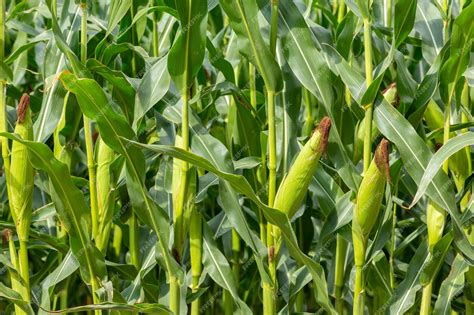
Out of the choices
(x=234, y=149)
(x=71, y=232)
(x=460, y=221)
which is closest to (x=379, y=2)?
(x=234, y=149)

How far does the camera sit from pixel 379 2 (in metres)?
2.42

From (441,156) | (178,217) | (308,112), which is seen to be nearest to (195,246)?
(178,217)

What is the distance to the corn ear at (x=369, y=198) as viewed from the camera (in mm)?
1779

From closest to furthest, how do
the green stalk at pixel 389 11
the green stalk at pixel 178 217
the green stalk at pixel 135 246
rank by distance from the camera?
the green stalk at pixel 178 217 → the green stalk at pixel 389 11 → the green stalk at pixel 135 246

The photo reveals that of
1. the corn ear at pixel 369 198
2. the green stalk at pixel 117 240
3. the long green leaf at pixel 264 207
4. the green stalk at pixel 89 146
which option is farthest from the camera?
the green stalk at pixel 117 240

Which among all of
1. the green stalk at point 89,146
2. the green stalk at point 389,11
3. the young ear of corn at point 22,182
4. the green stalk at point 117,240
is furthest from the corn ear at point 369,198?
the green stalk at point 117,240

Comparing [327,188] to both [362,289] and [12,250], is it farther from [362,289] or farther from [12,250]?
[12,250]

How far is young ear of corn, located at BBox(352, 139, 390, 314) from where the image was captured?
70.1 inches

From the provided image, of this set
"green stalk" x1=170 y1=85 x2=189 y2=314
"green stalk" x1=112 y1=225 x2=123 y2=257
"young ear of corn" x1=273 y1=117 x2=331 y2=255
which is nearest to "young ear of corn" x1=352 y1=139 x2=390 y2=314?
"young ear of corn" x1=273 y1=117 x2=331 y2=255

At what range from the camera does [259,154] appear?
2.25 m

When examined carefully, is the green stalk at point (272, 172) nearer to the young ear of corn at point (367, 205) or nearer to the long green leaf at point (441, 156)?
the young ear of corn at point (367, 205)

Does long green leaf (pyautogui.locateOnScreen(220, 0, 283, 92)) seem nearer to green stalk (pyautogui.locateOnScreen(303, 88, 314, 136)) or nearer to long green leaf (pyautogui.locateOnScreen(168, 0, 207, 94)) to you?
long green leaf (pyautogui.locateOnScreen(168, 0, 207, 94))

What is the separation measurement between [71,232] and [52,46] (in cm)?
59

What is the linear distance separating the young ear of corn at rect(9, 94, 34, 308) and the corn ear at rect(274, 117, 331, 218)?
620mm
